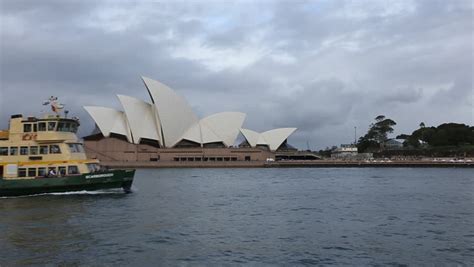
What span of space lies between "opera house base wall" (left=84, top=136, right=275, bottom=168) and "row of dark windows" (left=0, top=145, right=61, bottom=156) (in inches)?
2828

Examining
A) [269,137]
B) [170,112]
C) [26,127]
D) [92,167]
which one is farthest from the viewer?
[269,137]

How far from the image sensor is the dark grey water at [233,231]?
13.7 m

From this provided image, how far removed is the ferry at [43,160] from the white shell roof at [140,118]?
67.3 metres

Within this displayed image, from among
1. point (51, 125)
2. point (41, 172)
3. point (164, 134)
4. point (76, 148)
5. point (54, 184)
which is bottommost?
point (54, 184)

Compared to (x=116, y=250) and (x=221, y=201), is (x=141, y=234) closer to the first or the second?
(x=116, y=250)

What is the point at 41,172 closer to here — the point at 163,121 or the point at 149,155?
the point at 163,121

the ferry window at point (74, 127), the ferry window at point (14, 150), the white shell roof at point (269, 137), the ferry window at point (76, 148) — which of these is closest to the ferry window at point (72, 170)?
the ferry window at point (76, 148)

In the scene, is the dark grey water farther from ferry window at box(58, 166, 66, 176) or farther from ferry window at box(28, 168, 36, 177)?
ferry window at box(28, 168, 36, 177)

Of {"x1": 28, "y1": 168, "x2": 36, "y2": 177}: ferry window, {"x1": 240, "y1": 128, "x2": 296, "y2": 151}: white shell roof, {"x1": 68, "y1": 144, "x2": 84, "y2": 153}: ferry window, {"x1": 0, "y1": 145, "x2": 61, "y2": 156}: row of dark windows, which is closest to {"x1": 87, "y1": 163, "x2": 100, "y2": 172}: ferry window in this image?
{"x1": 68, "y1": 144, "x2": 84, "y2": 153}: ferry window

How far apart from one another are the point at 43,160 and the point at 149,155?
249 feet

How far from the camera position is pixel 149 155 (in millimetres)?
105188

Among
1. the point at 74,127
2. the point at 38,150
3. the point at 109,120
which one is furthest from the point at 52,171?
the point at 109,120

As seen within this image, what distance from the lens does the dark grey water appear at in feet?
44.9

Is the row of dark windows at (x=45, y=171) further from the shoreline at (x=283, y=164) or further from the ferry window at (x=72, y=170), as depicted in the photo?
the shoreline at (x=283, y=164)
